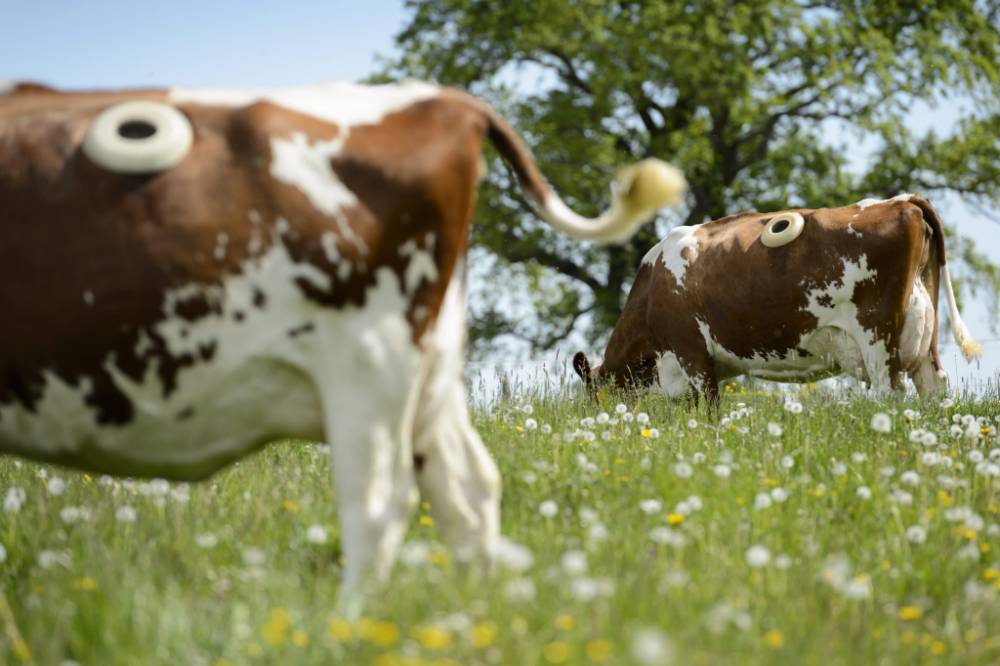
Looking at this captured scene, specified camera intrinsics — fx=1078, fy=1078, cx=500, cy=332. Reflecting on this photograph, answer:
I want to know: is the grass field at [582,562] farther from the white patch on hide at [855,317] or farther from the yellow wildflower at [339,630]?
the white patch on hide at [855,317]

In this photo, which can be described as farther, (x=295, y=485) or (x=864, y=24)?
(x=864, y=24)

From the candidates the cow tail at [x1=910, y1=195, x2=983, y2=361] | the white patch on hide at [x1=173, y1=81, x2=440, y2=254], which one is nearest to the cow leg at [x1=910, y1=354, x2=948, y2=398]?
the cow tail at [x1=910, y1=195, x2=983, y2=361]

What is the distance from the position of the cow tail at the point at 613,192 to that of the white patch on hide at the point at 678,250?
250 inches

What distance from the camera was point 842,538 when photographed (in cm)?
468

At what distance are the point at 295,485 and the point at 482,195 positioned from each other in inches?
663

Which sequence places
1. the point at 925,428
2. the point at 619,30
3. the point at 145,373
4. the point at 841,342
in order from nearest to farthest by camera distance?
1. the point at 145,373
2. the point at 925,428
3. the point at 841,342
4. the point at 619,30

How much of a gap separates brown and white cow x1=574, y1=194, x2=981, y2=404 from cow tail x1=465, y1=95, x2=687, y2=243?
5684 millimetres

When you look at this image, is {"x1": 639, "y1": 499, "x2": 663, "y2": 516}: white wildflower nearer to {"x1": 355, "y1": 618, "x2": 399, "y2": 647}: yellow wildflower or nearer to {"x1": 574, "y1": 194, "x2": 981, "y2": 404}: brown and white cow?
{"x1": 355, "y1": 618, "x2": 399, "y2": 647}: yellow wildflower

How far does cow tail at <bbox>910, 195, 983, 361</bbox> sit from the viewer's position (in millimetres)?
9203

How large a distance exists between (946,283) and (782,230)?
148 cm

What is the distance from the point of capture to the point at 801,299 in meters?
9.35

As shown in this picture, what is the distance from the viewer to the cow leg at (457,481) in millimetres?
3934

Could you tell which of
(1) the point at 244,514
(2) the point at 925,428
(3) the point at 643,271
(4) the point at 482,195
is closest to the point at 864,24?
(4) the point at 482,195

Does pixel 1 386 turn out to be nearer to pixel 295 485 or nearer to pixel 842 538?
pixel 295 485
